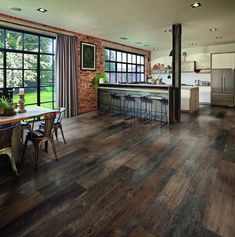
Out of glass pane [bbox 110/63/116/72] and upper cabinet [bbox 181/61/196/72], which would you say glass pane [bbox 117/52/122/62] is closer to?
glass pane [bbox 110/63/116/72]

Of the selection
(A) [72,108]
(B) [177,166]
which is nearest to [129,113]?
(A) [72,108]

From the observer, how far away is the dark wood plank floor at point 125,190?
1.85 meters

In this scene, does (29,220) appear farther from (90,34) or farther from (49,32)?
(90,34)

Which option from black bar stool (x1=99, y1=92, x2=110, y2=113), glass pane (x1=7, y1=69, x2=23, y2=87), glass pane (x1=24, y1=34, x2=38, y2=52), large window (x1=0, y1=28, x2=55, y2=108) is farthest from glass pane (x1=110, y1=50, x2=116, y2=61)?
glass pane (x1=7, y1=69, x2=23, y2=87)

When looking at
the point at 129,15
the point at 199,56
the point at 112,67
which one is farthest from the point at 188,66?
the point at 129,15

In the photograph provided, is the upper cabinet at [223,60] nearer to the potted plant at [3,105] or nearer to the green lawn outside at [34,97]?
Result: the green lawn outside at [34,97]

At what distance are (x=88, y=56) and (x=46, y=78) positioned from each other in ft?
6.30

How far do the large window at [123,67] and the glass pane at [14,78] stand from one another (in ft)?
13.1

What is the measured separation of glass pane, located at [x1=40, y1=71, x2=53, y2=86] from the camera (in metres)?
6.34

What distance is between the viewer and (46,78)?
650 centimetres

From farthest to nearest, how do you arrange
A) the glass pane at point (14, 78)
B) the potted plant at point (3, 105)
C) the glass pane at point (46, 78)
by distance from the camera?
the glass pane at point (46, 78) → the glass pane at point (14, 78) → the potted plant at point (3, 105)

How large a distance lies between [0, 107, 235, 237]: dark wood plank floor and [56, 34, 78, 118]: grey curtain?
261cm

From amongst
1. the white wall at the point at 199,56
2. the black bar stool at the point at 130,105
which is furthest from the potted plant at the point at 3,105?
the white wall at the point at 199,56

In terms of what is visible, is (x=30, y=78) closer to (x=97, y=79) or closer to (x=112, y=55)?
(x=97, y=79)
